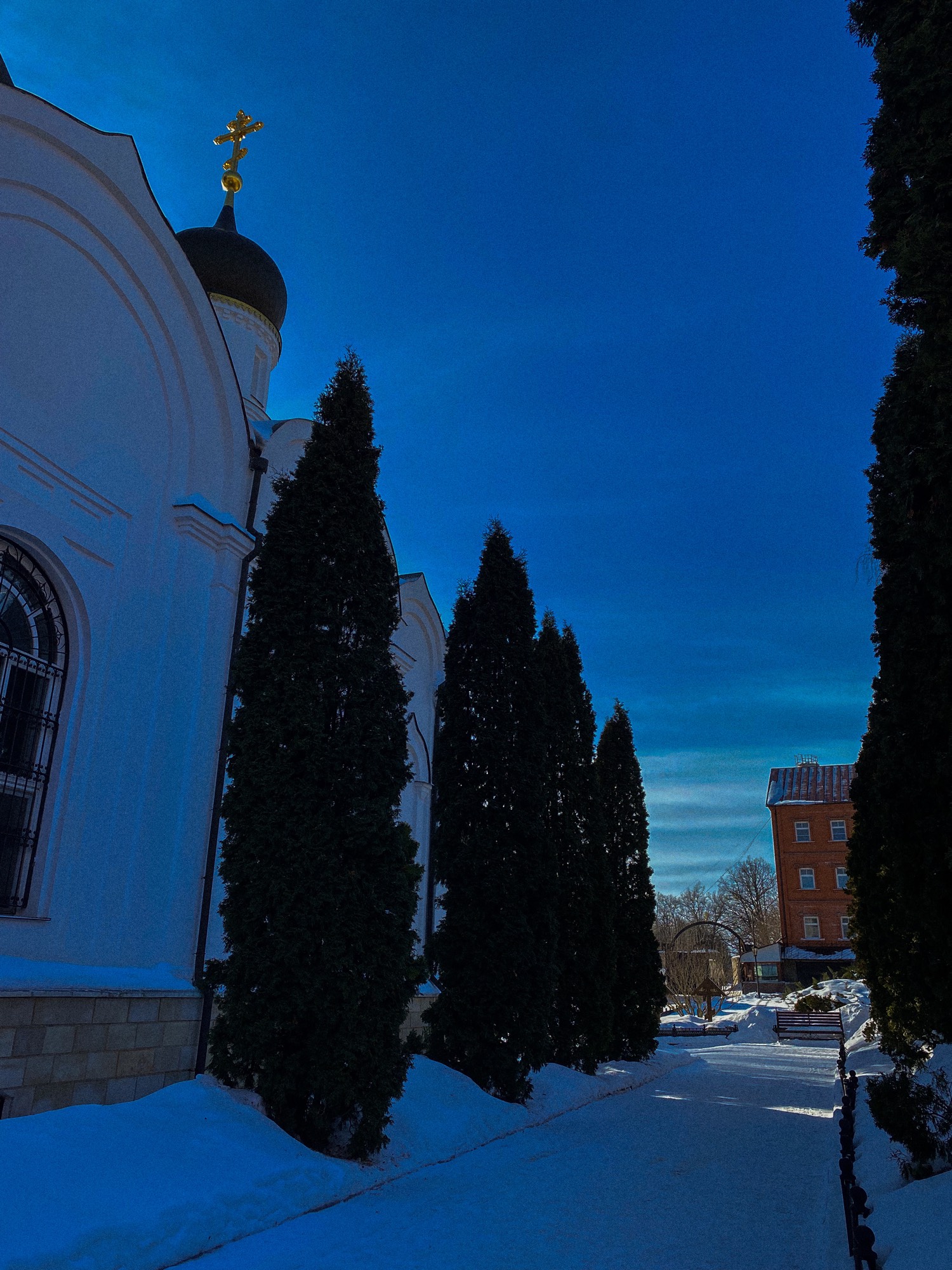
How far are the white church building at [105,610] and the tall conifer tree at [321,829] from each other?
3.17 ft

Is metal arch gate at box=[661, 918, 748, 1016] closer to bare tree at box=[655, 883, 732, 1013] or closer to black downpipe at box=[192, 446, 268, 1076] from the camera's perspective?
bare tree at box=[655, 883, 732, 1013]

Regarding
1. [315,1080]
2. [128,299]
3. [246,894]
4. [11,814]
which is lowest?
[315,1080]

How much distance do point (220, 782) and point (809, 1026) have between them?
73.2 ft

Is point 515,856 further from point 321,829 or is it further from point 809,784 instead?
point 809,784

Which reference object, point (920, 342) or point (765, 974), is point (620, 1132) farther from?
point (765, 974)

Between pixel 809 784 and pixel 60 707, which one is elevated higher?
pixel 809 784

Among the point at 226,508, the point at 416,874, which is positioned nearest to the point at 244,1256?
the point at 416,874

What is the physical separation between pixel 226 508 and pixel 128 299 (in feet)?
7.47

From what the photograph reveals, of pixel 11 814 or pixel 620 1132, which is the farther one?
pixel 620 1132

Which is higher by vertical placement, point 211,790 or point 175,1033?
point 211,790

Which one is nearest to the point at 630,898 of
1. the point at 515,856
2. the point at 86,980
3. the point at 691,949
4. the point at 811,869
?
the point at 515,856

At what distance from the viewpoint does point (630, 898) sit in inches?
715

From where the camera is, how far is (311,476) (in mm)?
8836

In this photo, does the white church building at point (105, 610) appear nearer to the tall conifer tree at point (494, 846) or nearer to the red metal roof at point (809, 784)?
the tall conifer tree at point (494, 846)
